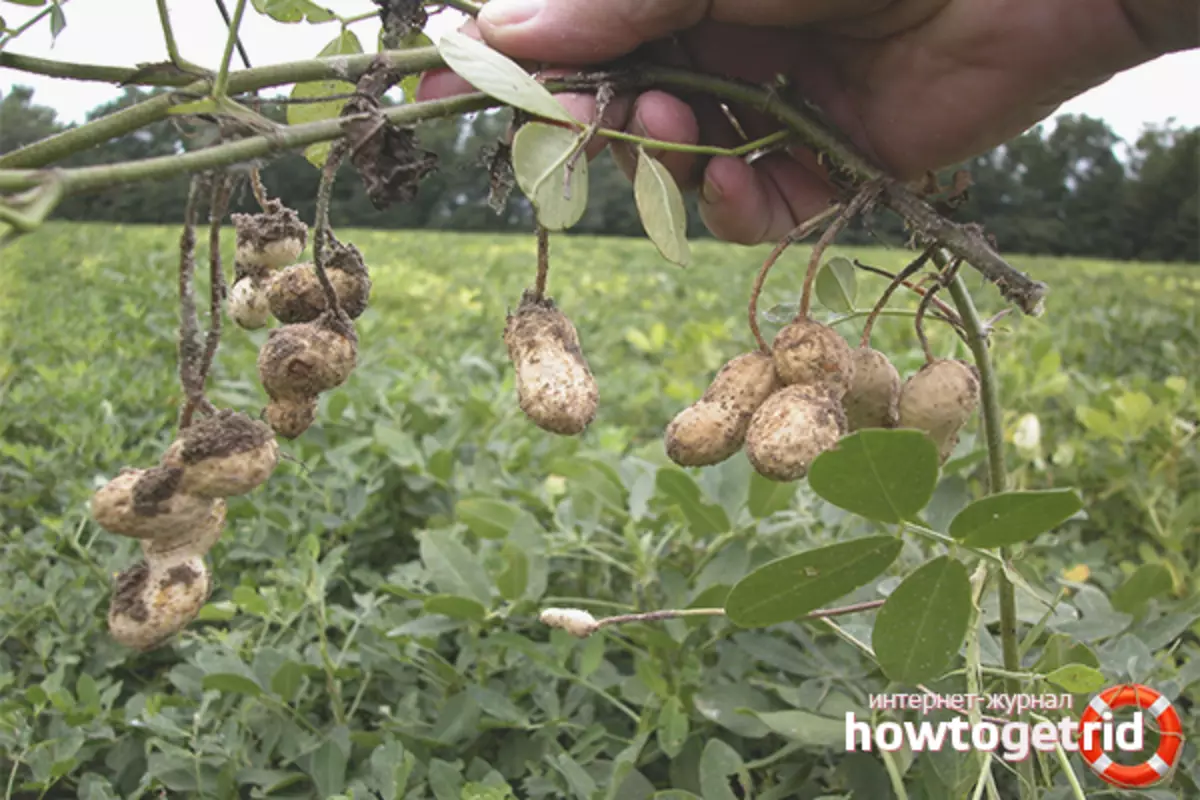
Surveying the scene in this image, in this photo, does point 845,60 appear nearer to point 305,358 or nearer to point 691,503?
point 691,503

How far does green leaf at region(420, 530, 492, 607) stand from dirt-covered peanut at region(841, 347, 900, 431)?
0.56m

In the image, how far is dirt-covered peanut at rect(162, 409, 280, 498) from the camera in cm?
63

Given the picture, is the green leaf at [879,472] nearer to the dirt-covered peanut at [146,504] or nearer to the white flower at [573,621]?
the white flower at [573,621]

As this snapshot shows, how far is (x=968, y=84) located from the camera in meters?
1.23

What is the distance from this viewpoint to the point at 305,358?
663mm

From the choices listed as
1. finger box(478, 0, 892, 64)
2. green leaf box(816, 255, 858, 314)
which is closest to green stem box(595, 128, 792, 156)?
green leaf box(816, 255, 858, 314)

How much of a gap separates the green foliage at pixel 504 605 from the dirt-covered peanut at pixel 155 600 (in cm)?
34

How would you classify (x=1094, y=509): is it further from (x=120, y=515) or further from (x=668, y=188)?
(x=120, y=515)

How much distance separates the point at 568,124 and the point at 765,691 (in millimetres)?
764

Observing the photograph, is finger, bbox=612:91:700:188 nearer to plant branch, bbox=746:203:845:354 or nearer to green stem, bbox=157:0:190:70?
plant branch, bbox=746:203:845:354

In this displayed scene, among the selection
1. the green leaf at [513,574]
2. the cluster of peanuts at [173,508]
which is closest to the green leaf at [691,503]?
the green leaf at [513,574]

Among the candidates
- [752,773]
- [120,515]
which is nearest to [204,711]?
[120,515]

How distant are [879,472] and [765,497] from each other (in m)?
0.64

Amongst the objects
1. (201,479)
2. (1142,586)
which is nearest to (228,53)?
(201,479)
